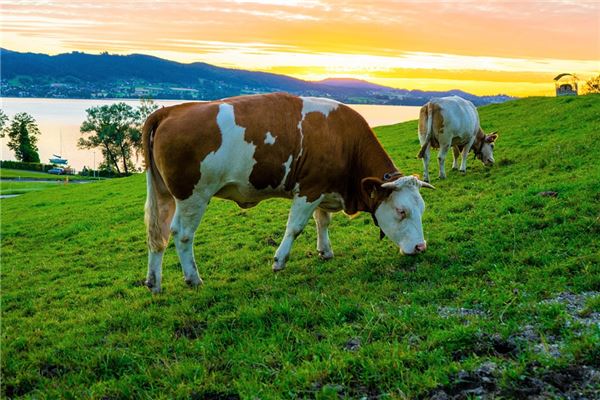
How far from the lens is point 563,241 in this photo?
7797 millimetres

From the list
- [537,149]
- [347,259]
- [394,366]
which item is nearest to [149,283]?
[347,259]

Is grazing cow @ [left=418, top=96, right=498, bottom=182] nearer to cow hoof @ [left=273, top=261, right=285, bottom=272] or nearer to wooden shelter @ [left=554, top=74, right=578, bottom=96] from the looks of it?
cow hoof @ [left=273, top=261, right=285, bottom=272]

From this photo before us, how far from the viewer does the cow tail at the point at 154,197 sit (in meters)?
7.73

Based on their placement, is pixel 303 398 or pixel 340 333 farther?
pixel 340 333

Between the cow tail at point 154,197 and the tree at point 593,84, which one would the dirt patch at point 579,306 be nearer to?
the cow tail at point 154,197

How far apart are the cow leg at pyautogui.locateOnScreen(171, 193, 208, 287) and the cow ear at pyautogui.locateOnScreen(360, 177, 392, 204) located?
2.49m

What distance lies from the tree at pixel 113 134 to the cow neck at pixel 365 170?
9416cm

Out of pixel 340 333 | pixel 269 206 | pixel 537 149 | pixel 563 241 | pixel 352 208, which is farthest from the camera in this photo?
pixel 537 149

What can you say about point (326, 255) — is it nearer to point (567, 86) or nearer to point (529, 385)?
point (529, 385)

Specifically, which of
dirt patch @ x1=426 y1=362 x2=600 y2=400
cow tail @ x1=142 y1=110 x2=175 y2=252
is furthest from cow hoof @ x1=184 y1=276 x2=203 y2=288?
dirt patch @ x1=426 y1=362 x2=600 y2=400

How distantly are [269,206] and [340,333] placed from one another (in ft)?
33.9

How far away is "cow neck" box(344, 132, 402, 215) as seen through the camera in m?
8.55

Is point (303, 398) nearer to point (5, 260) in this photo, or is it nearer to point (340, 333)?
point (340, 333)

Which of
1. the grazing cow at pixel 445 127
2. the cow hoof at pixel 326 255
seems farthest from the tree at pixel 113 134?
the cow hoof at pixel 326 255
